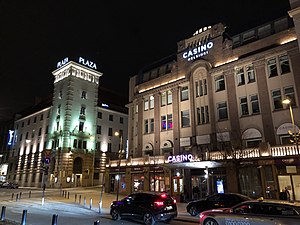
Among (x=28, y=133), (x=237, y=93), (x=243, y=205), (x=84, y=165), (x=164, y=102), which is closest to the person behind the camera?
(x=243, y=205)

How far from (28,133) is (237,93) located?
55.8 metres

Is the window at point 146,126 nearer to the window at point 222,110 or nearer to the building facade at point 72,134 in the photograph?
the window at point 222,110

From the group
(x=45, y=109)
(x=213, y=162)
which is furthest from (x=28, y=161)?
(x=213, y=162)

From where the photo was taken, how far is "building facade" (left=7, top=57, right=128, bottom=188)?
50.2 m

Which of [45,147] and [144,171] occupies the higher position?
[45,147]

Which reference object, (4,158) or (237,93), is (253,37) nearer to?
(237,93)

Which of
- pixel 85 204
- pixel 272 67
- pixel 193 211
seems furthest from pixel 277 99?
pixel 85 204

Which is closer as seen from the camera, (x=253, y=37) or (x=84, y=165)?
(x=253, y=37)

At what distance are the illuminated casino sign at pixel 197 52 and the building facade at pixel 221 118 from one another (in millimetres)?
137

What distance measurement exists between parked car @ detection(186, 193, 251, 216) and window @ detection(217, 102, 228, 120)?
14.6m

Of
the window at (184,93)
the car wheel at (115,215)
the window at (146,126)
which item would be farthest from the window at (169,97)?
Result: the car wheel at (115,215)

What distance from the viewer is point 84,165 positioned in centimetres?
5216

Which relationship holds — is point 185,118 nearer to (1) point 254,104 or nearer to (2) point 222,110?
(2) point 222,110

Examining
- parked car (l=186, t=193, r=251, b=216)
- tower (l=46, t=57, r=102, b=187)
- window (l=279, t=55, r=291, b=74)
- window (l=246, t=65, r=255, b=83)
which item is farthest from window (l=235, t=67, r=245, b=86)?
tower (l=46, t=57, r=102, b=187)
